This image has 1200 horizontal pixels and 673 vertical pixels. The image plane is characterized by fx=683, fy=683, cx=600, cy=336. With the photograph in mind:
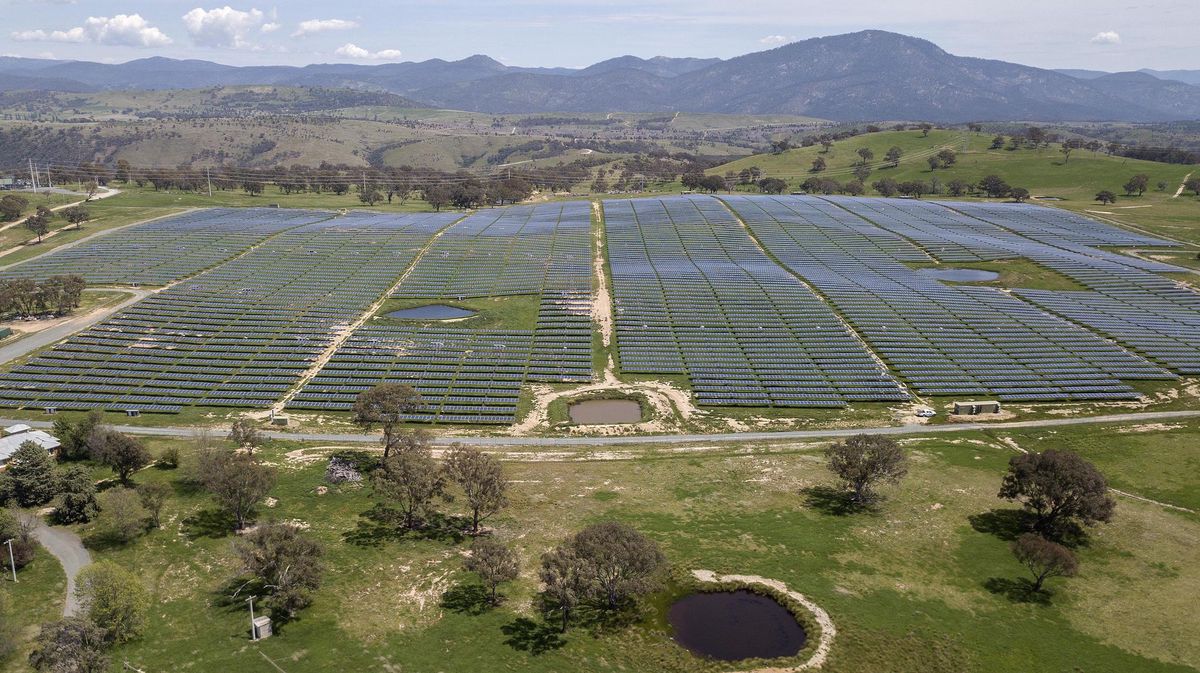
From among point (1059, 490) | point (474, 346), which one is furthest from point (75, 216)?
point (1059, 490)

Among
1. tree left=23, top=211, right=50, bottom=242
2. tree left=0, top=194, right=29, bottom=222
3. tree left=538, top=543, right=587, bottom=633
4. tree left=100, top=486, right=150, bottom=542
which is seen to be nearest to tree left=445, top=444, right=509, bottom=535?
tree left=538, top=543, right=587, bottom=633

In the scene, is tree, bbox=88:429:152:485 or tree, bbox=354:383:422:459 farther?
tree, bbox=354:383:422:459

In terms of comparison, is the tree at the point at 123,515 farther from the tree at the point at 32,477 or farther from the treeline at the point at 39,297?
the treeline at the point at 39,297

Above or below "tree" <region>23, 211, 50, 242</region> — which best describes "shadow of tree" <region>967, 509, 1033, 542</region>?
below

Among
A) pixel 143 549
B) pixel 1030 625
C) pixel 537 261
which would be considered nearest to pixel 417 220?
pixel 537 261

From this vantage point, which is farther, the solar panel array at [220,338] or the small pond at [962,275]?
Answer: the small pond at [962,275]

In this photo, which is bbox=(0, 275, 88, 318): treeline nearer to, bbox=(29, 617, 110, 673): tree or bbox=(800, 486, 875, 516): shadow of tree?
bbox=(29, 617, 110, 673): tree

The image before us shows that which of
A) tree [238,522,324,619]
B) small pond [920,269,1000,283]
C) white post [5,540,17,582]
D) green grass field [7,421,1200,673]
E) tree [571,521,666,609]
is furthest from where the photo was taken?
small pond [920,269,1000,283]

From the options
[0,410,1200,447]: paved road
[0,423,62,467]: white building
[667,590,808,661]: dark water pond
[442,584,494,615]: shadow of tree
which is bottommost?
[667,590,808,661]: dark water pond

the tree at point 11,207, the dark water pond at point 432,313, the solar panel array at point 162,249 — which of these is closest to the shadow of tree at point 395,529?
the dark water pond at point 432,313
